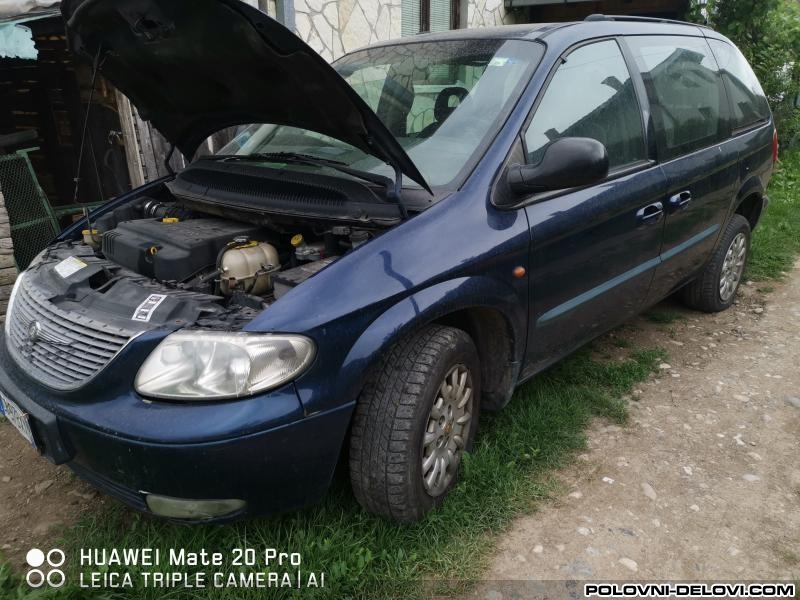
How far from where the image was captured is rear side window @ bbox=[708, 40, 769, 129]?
4.18 m

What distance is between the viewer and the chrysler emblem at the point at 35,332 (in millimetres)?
2262

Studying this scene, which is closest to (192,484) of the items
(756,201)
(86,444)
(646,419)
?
(86,444)

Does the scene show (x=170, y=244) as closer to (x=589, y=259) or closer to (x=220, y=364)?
(x=220, y=364)

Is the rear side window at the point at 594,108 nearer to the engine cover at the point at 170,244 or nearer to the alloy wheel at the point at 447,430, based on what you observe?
the alloy wheel at the point at 447,430

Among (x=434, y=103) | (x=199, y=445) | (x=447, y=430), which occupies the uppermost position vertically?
(x=434, y=103)

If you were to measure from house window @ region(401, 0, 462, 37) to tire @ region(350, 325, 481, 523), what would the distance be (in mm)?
6736

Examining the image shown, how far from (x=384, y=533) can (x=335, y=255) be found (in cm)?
105

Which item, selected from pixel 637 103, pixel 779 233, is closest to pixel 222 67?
pixel 637 103

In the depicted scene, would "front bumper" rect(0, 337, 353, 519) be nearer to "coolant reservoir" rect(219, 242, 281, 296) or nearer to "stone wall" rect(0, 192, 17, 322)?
"coolant reservoir" rect(219, 242, 281, 296)

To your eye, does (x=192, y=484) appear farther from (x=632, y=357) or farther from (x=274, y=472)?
(x=632, y=357)

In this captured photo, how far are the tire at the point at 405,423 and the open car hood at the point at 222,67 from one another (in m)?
0.62

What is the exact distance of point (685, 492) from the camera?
2727mm

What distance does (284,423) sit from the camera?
76.7 inches

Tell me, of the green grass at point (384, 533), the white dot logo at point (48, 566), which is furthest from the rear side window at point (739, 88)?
the white dot logo at point (48, 566)
